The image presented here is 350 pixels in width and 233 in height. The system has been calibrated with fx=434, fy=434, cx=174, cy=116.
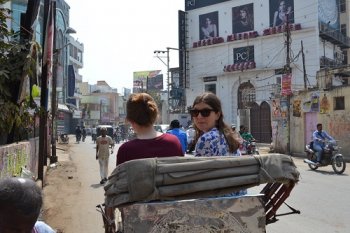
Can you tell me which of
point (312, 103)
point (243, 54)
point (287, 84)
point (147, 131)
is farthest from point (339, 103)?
point (243, 54)

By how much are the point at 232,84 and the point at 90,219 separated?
4403cm

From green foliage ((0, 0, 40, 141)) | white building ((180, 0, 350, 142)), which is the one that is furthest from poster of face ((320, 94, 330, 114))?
green foliage ((0, 0, 40, 141))

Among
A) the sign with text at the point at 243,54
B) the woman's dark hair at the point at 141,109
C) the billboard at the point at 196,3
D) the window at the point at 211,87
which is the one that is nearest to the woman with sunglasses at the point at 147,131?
the woman's dark hair at the point at 141,109

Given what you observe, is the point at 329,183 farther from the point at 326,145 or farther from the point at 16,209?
the point at 16,209

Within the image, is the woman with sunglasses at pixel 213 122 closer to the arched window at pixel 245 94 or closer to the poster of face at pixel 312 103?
the poster of face at pixel 312 103

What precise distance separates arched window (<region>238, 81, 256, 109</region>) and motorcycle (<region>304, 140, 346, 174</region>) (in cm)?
3232

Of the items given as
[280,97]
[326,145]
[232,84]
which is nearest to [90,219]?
[326,145]

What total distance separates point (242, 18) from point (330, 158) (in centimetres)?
3938

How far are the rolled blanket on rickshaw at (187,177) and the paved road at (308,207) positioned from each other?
4008 mm

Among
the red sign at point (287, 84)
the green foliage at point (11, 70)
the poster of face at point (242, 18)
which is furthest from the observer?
the poster of face at point (242, 18)

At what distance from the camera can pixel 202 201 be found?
258 cm

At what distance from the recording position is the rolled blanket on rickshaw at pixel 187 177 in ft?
8.16

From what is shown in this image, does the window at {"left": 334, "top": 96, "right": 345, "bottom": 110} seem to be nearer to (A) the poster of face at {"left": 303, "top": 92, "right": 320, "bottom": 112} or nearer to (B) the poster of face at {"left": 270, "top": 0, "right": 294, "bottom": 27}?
(A) the poster of face at {"left": 303, "top": 92, "right": 320, "bottom": 112}

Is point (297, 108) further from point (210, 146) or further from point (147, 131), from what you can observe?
point (210, 146)
